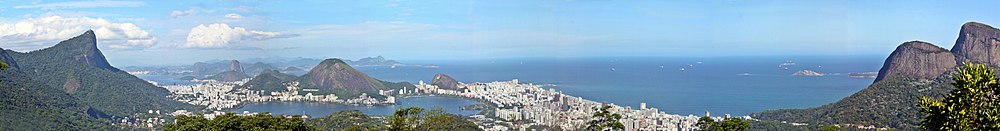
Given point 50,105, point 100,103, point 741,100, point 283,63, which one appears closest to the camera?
point 50,105

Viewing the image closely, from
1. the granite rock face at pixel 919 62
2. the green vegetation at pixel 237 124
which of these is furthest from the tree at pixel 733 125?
the granite rock face at pixel 919 62

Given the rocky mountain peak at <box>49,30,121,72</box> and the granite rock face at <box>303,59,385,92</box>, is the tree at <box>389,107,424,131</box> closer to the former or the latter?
the granite rock face at <box>303,59,385,92</box>

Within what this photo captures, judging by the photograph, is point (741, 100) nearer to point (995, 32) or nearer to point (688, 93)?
point (688, 93)

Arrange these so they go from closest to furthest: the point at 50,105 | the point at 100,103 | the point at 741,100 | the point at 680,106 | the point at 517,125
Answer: the point at 517,125 < the point at 50,105 < the point at 100,103 < the point at 680,106 < the point at 741,100

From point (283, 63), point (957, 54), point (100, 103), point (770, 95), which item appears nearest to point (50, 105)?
point (100, 103)

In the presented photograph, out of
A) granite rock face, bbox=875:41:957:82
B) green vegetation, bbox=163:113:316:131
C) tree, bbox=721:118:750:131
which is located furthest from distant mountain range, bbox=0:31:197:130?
granite rock face, bbox=875:41:957:82
